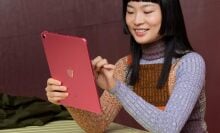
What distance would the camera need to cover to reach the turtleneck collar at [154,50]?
135 centimetres

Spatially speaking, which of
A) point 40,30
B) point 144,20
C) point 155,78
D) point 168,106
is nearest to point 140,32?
point 144,20

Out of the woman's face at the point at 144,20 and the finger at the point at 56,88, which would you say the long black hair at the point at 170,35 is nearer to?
the woman's face at the point at 144,20

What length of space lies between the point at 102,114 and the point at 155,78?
8.6 inches

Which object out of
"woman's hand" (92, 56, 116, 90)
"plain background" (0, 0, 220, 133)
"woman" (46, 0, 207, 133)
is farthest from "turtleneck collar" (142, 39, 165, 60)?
"plain background" (0, 0, 220, 133)

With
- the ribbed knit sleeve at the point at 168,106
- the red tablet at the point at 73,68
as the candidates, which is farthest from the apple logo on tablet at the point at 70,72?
the ribbed knit sleeve at the point at 168,106

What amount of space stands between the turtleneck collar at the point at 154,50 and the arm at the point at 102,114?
105 mm

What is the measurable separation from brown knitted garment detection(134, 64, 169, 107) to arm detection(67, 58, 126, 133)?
0.08 metres

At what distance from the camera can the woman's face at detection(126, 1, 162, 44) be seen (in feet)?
4.13

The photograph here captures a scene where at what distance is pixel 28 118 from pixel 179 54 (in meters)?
0.66

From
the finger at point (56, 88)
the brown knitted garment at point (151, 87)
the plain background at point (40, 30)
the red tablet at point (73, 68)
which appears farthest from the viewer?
the plain background at point (40, 30)

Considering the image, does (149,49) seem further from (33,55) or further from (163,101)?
(33,55)

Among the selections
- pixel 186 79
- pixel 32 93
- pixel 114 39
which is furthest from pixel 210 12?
pixel 32 93

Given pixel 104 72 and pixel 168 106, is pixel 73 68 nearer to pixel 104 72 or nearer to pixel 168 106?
pixel 104 72

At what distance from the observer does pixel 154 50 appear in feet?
4.46
